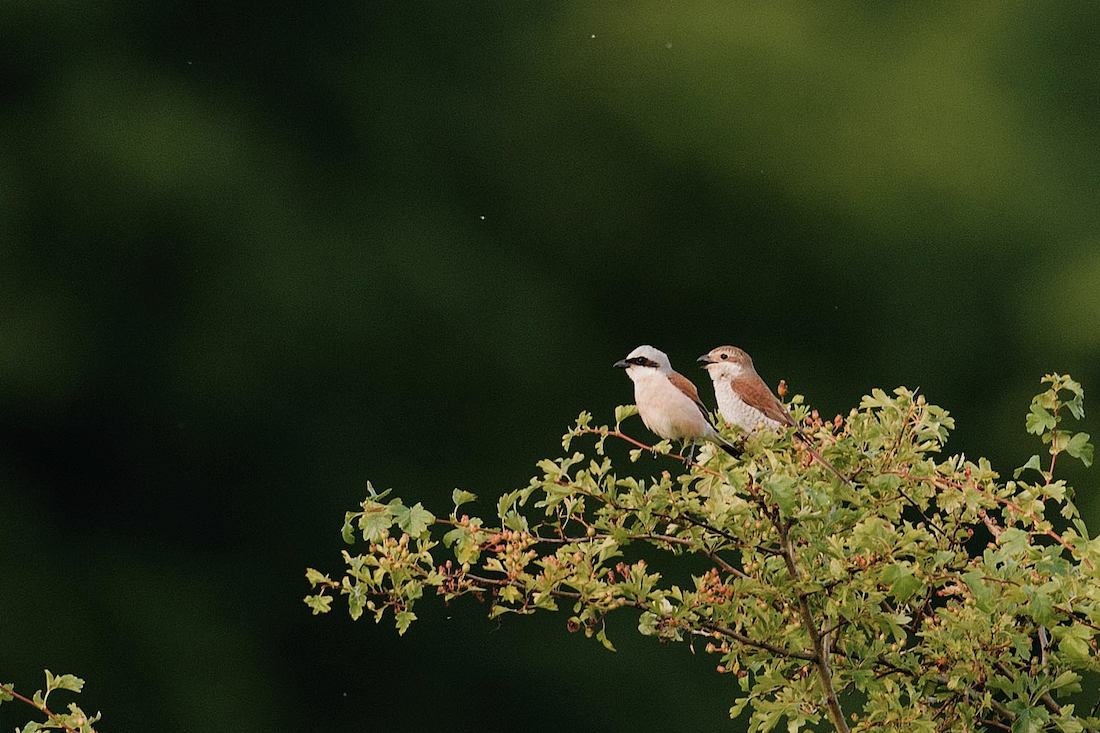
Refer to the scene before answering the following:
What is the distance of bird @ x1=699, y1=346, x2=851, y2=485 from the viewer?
3763mm

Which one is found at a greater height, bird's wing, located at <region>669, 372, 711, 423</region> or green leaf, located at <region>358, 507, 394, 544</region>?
bird's wing, located at <region>669, 372, 711, 423</region>

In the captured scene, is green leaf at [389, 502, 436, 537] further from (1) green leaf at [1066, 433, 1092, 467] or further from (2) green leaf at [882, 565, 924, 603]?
(1) green leaf at [1066, 433, 1092, 467]

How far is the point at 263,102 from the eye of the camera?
24.2 ft

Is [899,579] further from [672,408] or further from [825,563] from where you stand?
[672,408]

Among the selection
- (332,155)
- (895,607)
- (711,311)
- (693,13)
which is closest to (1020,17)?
(693,13)

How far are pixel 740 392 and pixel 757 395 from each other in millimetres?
84

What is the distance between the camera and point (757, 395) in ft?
12.6

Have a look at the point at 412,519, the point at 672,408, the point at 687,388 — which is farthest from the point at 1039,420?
the point at 687,388

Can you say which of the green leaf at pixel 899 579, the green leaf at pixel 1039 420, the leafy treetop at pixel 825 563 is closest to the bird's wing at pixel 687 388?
the leafy treetop at pixel 825 563

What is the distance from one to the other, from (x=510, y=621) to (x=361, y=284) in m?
1.50

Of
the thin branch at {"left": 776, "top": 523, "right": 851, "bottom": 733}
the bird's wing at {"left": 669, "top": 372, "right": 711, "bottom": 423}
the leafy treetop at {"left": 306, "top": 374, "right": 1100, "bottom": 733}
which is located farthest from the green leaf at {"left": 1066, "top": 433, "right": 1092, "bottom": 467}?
the bird's wing at {"left": 669, "top": 372, "right": 711, "bottom": 423}

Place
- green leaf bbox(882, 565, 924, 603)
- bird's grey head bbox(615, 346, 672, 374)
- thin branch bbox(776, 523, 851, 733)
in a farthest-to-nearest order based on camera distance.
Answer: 1. bird's grey head bbox(615, 346, 672, 374)
2. thin branch bbox(776, 523, 851, 733)
3. green leaf bbox(882, 565, 924, 603)

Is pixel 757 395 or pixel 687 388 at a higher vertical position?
pixel 757 395

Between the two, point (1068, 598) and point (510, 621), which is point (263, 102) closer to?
point (510, 621)
